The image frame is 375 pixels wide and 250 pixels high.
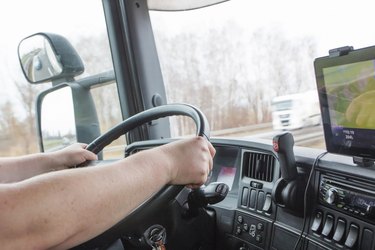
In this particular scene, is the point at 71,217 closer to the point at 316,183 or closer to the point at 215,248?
the point at 316,183

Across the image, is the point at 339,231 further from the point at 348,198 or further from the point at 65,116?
the point at 65,116

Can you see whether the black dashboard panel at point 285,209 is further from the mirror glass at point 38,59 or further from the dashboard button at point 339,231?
the mirror glass at point 38,59

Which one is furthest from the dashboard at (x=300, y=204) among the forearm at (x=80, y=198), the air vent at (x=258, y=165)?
the forearm at (x=80, y=198)

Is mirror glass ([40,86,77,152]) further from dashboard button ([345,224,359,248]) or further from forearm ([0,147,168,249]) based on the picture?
dashboard button ([345,224,359,248])

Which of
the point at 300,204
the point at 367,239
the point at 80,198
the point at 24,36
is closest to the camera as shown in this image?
the point at 80,198

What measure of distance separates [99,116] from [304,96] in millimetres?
1162

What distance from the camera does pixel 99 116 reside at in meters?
2.21

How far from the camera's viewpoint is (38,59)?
1.93m

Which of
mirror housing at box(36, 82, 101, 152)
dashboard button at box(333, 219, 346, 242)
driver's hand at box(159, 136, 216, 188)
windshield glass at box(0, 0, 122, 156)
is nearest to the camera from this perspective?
driver's hand at box(159, 136, 216, 188)

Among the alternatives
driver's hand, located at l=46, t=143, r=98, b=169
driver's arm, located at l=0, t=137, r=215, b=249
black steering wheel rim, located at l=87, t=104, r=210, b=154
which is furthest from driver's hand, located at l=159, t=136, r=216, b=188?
driver's hand, located at l=46, t=143, r=98, b=169

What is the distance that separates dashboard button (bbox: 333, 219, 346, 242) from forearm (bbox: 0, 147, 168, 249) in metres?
0.65

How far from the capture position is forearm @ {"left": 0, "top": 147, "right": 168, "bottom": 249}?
2.36 ft

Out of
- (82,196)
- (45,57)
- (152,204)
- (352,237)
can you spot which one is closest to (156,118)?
(152,204)

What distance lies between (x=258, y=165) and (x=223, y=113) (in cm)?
53
